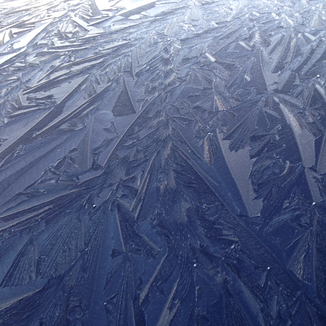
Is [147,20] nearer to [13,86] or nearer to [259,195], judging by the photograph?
[13,86]

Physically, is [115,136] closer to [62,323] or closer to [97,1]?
[62,323]

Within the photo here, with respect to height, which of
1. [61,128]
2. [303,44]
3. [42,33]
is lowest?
[303,44]

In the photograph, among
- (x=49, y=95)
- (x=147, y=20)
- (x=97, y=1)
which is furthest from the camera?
(x=97, y=1)

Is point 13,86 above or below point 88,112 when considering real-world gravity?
above

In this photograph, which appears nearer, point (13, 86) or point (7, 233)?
point (7, 233)

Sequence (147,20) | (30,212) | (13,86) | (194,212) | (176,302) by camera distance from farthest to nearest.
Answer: (147,20) < (13,86) < (30,212) < (194,212) < (176,302)

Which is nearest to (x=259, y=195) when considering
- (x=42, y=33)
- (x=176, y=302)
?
(x=176, y=302)

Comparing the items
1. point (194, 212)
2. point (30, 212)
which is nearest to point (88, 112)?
point (30, 212)
